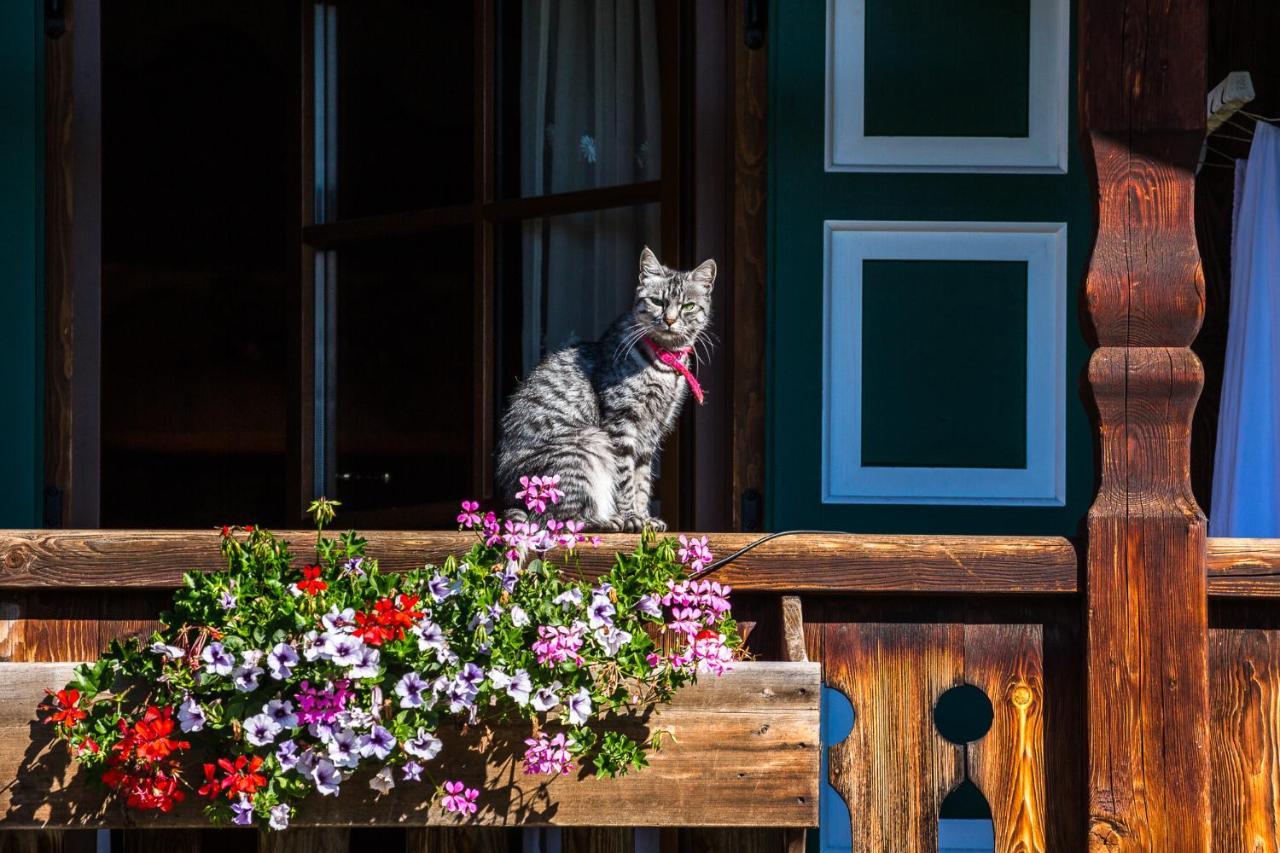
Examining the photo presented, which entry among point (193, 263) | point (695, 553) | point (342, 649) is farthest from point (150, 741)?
point (193, 263)

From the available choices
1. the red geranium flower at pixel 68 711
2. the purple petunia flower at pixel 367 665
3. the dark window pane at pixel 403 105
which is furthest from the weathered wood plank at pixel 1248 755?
the dark window pane at pixel 403 105

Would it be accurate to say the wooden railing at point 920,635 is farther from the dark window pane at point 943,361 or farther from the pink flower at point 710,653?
the dark window pane at point 943,361

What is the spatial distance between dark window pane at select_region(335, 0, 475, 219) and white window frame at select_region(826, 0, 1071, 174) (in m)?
1.02

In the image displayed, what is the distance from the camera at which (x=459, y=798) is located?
213cm

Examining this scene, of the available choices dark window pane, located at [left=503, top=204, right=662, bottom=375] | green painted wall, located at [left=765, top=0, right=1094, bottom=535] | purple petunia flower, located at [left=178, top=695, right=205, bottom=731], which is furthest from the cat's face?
purple petunia flower, located at [left=178, top=695, right=205, bottom=731]

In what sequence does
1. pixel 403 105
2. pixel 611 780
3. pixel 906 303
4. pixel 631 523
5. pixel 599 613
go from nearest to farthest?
1. pixel 599 613
2. pixel 611 780
3. pixel 631 523
4. pixel 906 303
5. pixel 403 105

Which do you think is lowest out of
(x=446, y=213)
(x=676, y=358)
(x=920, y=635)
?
(x=920, y=635)

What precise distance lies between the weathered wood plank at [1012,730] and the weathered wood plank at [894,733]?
0.04 meters

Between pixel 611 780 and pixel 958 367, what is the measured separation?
1471mm

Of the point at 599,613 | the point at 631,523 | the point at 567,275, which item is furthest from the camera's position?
the point at 567,275

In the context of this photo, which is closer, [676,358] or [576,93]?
[676,358]

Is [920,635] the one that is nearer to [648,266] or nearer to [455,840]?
[455,840]

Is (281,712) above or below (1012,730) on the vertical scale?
above

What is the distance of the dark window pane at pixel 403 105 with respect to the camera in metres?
3.75
